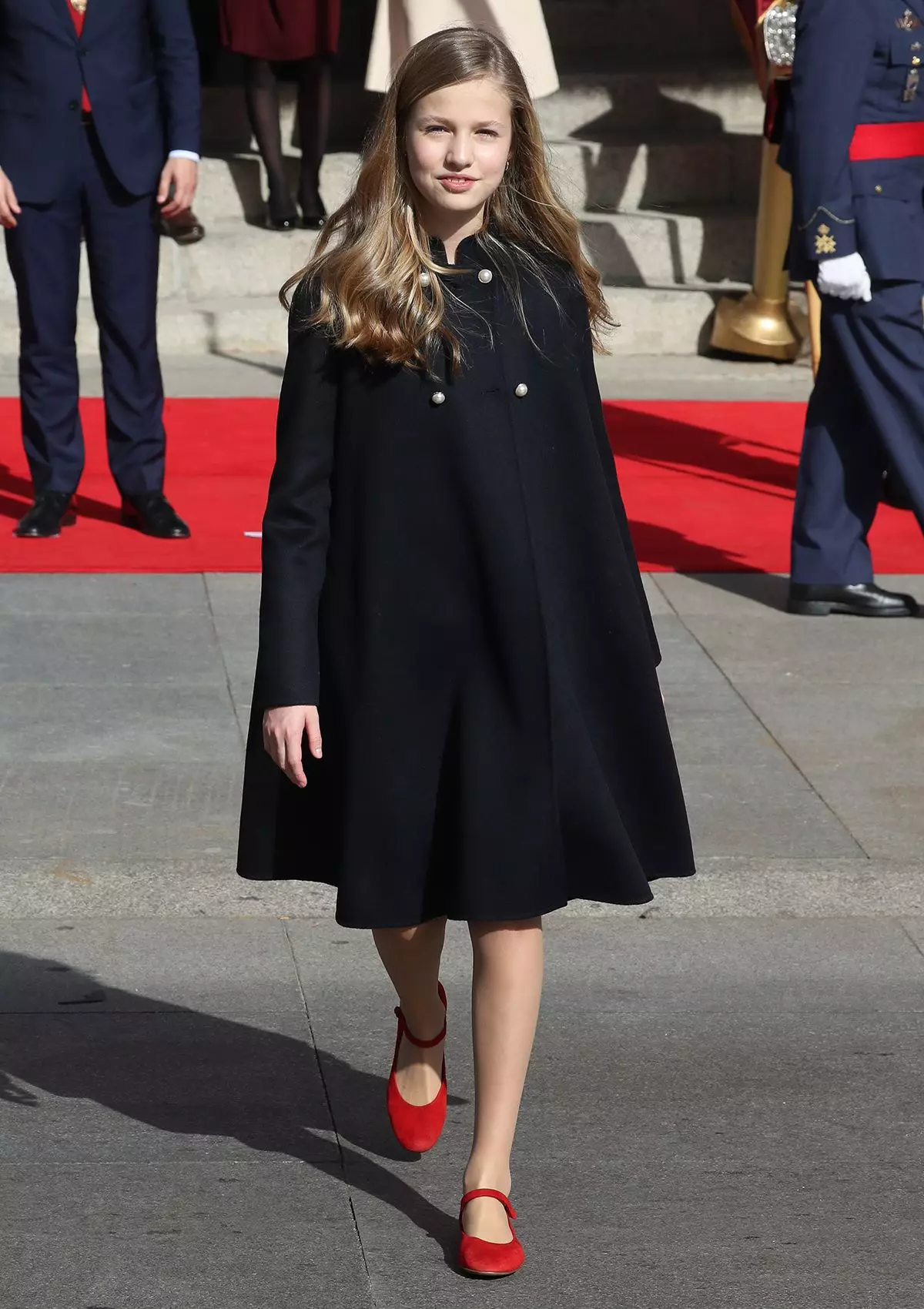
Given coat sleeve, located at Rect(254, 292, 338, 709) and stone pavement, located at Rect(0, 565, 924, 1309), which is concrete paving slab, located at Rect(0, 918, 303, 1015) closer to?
stone pavement, located at Rect(0, 565, 924, 1309)

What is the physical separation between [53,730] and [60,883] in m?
1.00

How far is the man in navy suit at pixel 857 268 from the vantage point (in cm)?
629

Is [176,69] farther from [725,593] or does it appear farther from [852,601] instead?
[852,601]

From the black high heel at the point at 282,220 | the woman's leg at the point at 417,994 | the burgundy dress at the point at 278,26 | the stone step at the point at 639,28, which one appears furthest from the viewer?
the stone step at the point at 639,28

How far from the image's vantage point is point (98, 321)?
730 cm

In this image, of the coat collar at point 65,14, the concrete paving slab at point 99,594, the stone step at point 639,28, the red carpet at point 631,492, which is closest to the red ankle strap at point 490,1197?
the concrete paving slab at point 99,594

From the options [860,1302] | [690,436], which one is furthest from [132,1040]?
[690,436]

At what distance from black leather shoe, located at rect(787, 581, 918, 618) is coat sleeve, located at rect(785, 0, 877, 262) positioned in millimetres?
1032

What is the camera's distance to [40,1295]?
10.1 feet

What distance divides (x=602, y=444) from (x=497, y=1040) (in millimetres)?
896

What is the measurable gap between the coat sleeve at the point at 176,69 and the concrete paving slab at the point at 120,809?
8.83 ft

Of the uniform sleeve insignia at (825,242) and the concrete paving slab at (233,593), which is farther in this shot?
the concrete paving slab at (233,593)

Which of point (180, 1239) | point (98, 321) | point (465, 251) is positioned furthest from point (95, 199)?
point (180, 1239)

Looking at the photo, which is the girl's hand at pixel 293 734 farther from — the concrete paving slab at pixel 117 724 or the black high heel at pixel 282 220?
the black high heel at pixel 282 220
